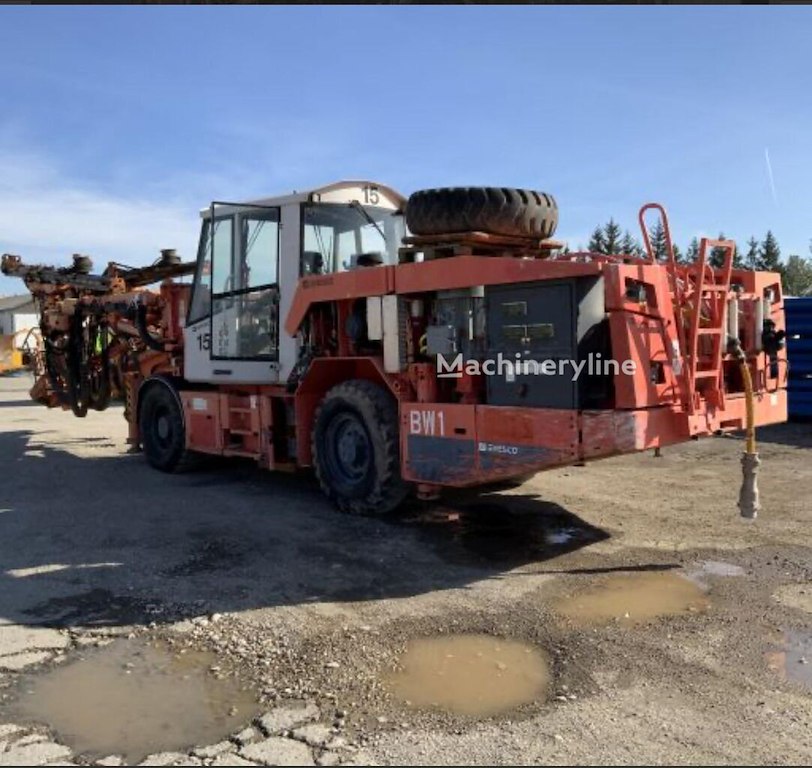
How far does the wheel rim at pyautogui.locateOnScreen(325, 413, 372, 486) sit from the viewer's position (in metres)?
7.46

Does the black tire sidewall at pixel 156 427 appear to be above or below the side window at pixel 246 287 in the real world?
below

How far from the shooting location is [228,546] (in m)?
6.56

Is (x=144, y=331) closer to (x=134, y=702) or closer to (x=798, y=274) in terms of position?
(x=134, y=702)

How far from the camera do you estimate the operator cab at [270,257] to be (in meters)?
8.28

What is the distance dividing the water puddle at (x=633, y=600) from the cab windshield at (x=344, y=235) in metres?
3.95

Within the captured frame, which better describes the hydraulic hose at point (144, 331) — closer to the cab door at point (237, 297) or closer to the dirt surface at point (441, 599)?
the cab door at point (237, 297)

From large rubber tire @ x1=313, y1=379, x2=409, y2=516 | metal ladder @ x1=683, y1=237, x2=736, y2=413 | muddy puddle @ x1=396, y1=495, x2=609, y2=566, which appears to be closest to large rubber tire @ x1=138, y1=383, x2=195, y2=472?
large rubber tire @ x1=313, y1=379, x2=409, y2=516

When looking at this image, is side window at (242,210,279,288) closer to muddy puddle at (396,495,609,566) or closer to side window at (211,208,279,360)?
side window at (211,208,279,360)

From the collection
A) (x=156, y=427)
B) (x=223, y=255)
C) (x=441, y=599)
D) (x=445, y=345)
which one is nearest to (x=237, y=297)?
(x=223, y=255)

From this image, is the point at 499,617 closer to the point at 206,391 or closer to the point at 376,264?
the point at 376,264

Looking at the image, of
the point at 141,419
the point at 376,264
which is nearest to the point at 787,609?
the point at 376,264

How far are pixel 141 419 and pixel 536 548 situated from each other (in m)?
6.15

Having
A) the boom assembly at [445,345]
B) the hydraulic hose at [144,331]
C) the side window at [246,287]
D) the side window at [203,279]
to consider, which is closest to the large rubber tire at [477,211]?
the boom assembly at [445,345]

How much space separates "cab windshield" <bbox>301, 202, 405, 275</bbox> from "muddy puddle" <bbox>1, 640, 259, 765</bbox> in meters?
4.67
